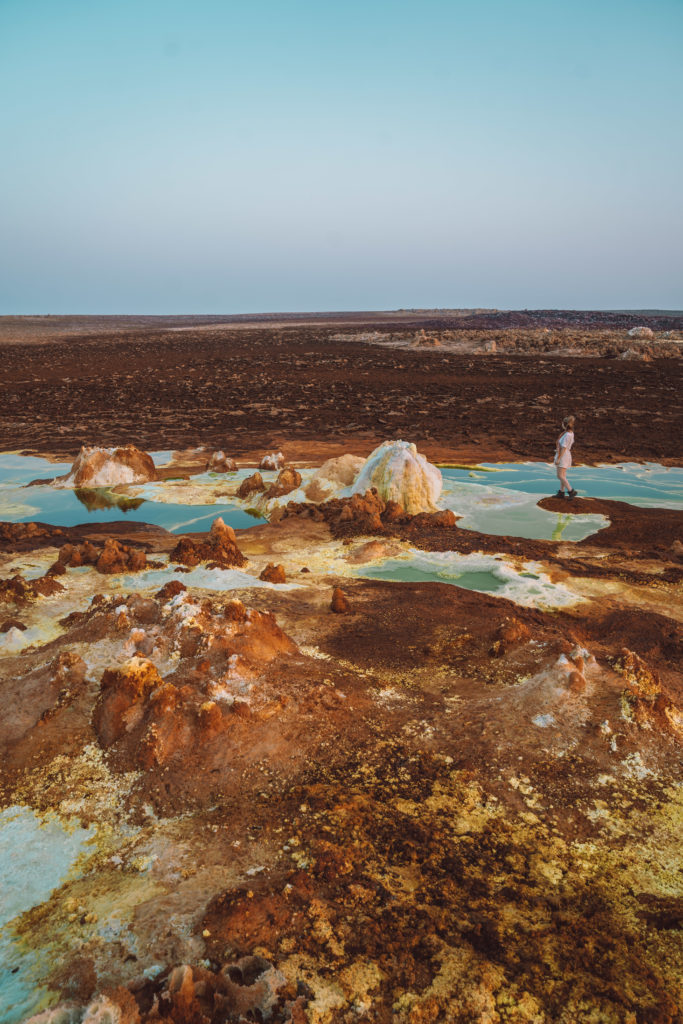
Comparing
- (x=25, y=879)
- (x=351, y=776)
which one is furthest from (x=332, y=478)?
(x=25, y=879)

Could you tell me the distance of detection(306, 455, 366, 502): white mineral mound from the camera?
29.7ft

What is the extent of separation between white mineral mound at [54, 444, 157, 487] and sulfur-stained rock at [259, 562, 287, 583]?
198 inches

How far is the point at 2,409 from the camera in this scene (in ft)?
61.2

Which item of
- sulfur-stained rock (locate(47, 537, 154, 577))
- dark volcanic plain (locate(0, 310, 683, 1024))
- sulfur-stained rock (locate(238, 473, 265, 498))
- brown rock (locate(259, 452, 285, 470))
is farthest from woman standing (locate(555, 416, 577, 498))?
sulfur-stained rock (locate(47, 537, 154, 577))

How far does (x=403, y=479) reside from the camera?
8.34m

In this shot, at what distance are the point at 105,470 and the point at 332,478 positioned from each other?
372 centimetres

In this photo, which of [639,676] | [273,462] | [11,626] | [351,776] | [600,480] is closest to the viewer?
[351,776]

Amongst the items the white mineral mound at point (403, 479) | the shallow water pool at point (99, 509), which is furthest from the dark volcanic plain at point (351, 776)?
the shallow water pool at point (99, 509)

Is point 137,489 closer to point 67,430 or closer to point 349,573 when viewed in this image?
point 349,573

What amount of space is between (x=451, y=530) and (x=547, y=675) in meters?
3.84

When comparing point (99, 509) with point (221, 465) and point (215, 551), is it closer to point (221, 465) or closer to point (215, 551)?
point (221, 465)

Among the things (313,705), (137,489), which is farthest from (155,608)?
(137,489)

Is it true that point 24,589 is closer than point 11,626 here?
No

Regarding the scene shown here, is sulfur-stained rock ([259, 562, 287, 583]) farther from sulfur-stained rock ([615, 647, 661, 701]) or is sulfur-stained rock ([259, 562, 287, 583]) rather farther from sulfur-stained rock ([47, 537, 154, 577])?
sulfur-stained rock ([615, 647, 661, 701])
